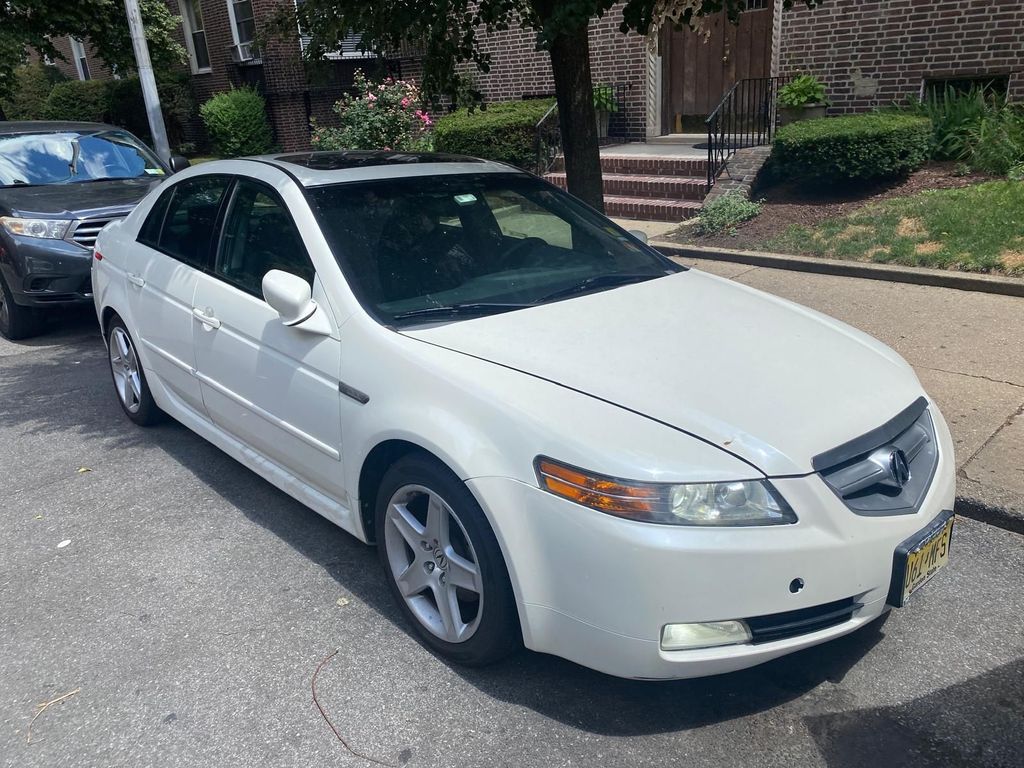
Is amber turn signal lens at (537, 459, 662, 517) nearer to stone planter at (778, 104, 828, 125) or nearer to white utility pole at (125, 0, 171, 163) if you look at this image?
stone planter at (778, 104, 828, 125)

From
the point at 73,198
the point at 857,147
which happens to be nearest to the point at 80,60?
the point at 73,198

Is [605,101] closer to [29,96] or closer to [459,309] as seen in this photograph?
[459,309]

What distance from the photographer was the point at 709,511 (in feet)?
7.95

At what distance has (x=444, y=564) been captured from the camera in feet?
9.61

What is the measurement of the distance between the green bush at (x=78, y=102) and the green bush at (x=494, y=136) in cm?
1388

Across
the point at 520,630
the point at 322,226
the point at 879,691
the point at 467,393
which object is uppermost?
the point at 322,226

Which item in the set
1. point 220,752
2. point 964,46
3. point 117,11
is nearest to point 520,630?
→ point 220,752

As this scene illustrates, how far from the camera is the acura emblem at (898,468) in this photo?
8.77 ft

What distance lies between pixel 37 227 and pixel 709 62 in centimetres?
919

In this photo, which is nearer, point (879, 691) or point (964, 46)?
point (879, 691)

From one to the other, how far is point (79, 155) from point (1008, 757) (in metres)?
8.50

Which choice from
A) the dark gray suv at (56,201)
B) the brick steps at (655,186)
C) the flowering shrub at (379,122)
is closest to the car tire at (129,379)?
the dark gray suv at (56,201)

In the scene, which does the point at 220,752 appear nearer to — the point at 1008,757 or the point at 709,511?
the point at 709,511

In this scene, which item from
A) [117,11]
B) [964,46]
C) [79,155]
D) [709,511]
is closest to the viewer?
[709,511]
